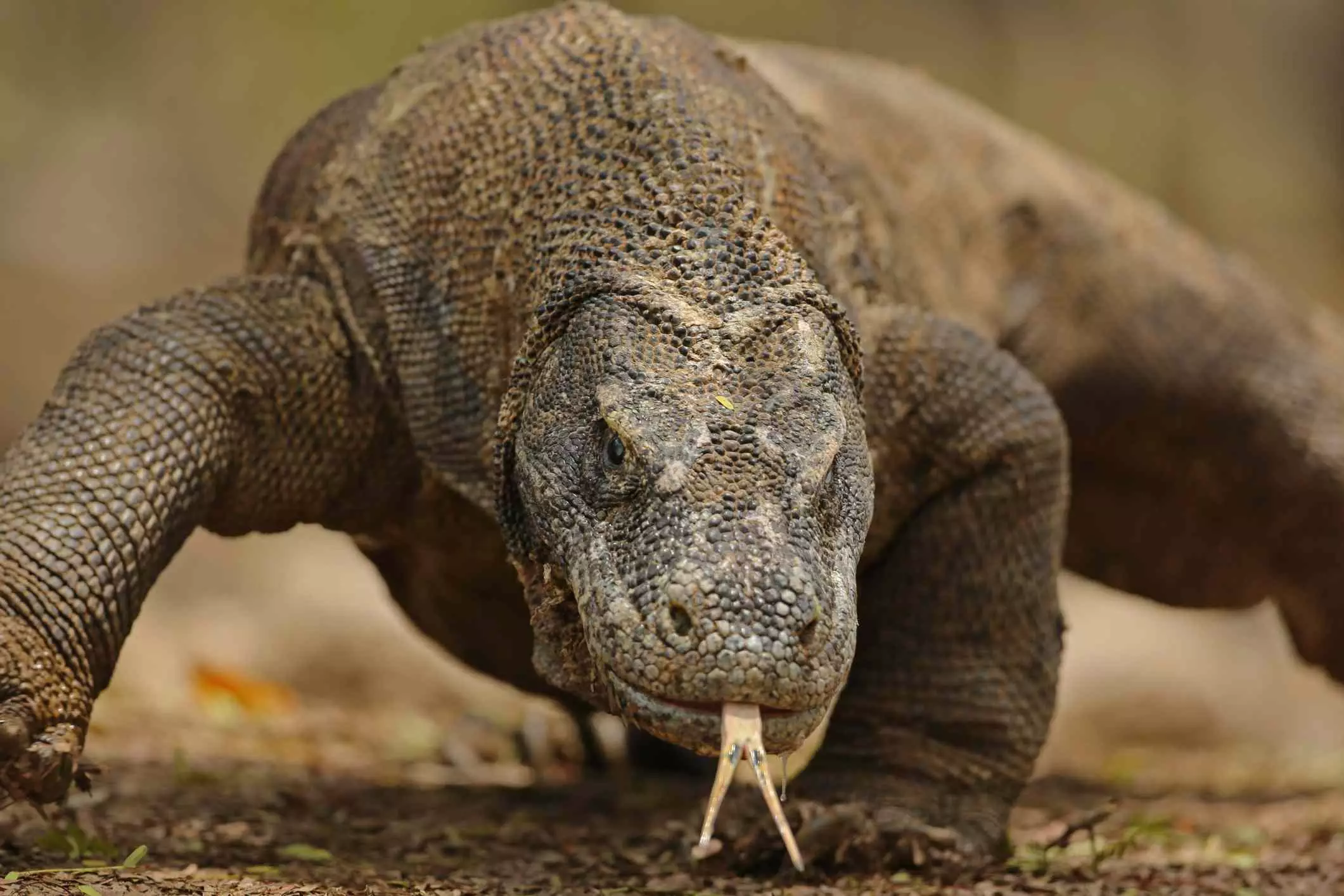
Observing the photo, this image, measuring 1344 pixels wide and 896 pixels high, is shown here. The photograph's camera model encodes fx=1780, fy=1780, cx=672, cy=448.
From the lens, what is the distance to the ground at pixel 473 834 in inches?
152

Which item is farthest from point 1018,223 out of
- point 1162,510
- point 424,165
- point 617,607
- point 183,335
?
point 617,607

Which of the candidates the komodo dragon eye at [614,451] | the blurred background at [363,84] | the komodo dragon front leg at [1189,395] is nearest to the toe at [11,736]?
the komodo dragon eye at [614,451]

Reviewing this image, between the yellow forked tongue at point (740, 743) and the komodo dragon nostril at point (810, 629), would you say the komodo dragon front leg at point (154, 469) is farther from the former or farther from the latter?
the komodo dragon nostril at point (810, 629)

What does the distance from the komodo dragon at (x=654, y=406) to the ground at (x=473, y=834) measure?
282mm

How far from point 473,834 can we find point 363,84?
4.99m

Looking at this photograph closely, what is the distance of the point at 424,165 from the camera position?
14.3 feet

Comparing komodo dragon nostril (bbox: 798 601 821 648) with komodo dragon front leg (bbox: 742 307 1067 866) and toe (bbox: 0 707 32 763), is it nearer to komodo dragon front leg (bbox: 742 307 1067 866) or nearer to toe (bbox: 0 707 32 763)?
komodo dragon front leg (bbox: 742 307 1067 866)

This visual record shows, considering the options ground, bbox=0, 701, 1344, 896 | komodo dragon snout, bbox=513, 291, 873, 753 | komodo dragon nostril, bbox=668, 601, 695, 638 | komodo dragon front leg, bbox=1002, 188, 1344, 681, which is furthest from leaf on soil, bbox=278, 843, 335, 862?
komodo dragon front leg, bbox=1002, 188, 1344, 681

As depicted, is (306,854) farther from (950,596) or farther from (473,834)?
(950,596)

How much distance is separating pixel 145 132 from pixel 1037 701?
887 cm

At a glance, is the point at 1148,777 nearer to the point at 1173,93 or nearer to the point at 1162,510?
the point at 1162,510

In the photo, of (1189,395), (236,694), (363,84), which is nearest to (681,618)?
(1189,395)

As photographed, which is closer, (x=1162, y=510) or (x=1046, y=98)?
(x=1162, y=510)

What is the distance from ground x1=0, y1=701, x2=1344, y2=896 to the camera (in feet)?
12.7
